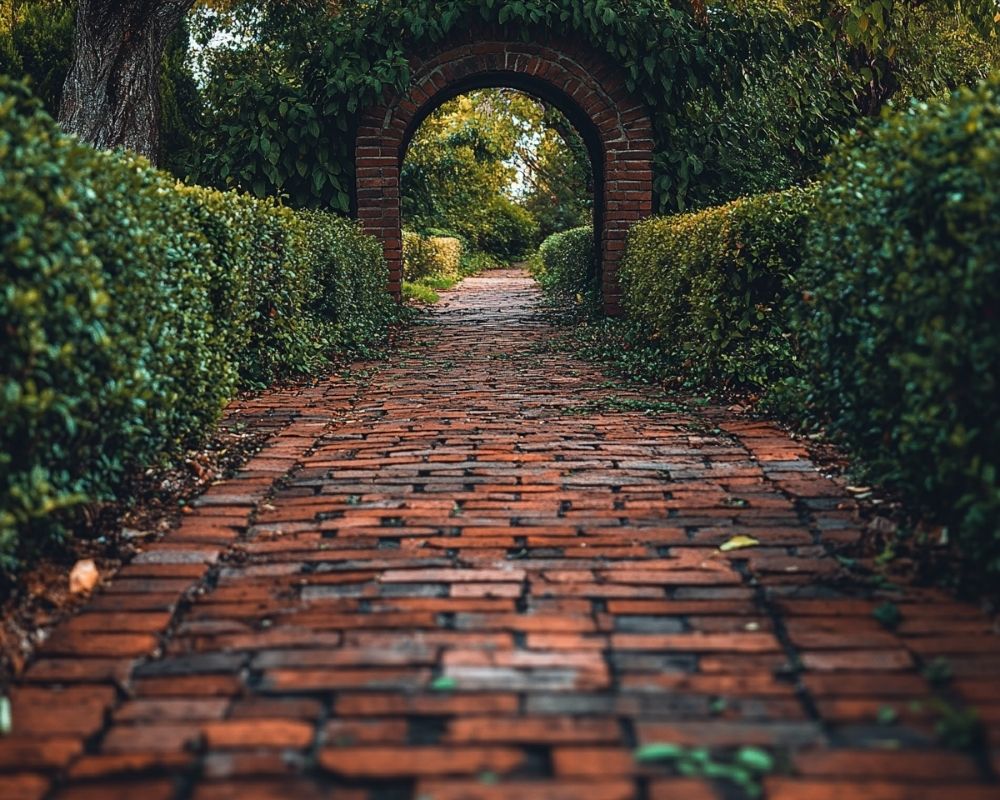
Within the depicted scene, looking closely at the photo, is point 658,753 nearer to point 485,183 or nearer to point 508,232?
point 485,183

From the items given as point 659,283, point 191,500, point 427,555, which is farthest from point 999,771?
point 659,283

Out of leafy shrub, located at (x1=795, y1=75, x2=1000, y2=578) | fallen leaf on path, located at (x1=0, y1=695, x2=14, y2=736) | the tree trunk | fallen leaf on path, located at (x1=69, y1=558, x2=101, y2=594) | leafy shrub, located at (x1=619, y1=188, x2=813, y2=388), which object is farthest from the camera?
the tree trunk

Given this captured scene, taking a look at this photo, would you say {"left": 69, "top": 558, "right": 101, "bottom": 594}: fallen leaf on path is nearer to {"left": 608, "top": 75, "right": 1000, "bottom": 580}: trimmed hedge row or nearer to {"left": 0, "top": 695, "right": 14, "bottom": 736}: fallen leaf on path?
{"left": 0, "top": 695, "right": 14, "bottom": 736}: fallen leaf on path

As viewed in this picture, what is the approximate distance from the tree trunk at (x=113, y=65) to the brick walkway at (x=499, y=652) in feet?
22.9

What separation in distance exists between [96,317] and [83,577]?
3.01 ft

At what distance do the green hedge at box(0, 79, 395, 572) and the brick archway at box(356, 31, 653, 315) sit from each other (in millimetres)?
7011

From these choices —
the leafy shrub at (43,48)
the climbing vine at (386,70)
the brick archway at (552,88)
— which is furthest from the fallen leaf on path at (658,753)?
the leafy shrub at (43,48)

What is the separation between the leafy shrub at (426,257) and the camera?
73.2 ft

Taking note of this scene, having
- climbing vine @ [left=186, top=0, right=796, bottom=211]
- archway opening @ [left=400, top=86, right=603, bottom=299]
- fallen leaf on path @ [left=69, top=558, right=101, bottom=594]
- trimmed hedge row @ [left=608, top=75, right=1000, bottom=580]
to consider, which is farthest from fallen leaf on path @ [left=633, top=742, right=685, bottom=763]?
archway opening @ [left=400, top=86, right=603, bottom=299]

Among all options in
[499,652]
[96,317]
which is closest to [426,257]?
[96,317]

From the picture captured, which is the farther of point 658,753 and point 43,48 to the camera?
point 43,48

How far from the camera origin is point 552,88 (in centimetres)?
1396

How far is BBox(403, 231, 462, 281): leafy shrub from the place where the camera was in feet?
73.2

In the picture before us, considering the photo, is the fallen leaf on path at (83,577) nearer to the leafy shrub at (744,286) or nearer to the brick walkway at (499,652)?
the brick walkway at (499,652)
